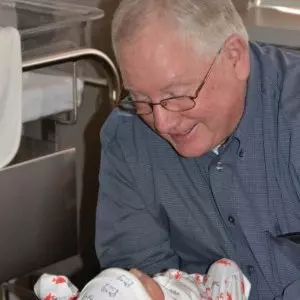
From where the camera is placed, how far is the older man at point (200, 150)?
121 cm

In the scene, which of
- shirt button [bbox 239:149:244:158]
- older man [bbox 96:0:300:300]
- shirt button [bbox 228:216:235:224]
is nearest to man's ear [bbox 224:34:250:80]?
older man [bbox 96:0:300:300]

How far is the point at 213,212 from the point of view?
139 centimetres

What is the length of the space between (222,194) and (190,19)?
1.10 ft

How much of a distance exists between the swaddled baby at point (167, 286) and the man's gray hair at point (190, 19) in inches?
14.6

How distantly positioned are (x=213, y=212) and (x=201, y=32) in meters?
0.36

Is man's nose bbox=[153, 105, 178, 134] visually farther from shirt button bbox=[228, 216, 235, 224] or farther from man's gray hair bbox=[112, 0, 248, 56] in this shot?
shirt button bbox=[228, 216, 235, 224]

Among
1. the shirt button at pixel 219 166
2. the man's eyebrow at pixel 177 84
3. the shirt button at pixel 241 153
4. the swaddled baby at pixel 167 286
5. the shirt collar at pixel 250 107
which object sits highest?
the man's eyebrow at pixel 177 84

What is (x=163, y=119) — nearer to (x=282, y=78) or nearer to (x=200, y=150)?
(x=200, y=150)

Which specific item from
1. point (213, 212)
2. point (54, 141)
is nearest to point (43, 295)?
point (213, 212)

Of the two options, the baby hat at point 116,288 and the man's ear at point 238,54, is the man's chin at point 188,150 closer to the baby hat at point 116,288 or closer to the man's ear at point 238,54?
the man's ear at point 238,54

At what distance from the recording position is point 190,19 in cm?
119

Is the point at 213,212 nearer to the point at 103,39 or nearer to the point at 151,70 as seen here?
the point at 151,70

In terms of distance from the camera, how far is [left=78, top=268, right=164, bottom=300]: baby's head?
1106 millimetres

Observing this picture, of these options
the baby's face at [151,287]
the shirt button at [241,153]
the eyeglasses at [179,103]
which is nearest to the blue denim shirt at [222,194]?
the shirt button at [241,153]
